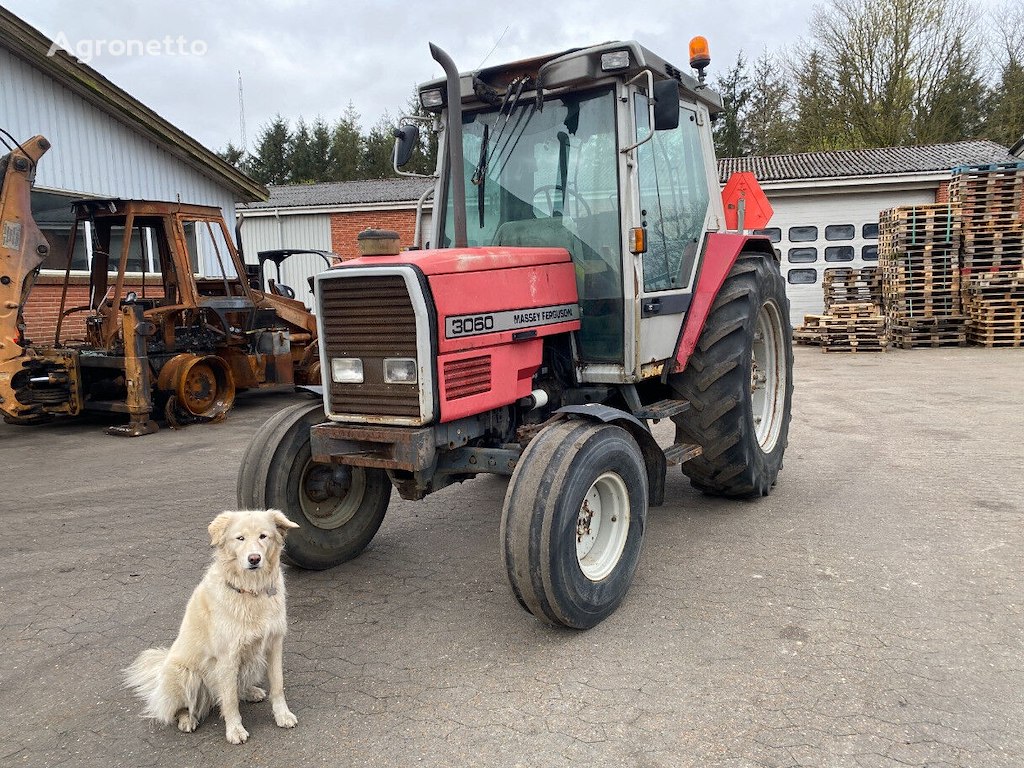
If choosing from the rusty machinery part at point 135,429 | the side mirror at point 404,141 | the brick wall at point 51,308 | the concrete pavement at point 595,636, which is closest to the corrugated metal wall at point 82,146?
the brick wall at point 51,308

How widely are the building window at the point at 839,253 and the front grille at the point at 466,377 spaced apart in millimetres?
18256

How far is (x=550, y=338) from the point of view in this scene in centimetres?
452

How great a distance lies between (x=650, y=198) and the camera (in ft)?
15.4

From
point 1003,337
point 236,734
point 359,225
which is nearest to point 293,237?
point 359,225

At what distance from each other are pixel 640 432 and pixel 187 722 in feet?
8.00

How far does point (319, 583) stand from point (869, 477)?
4.28 metres

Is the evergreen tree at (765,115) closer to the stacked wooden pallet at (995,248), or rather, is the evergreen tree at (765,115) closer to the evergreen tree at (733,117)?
the evergreen tree at (733,117)

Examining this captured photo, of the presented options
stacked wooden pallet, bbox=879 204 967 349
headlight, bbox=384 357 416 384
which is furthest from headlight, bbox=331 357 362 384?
stacked wooden pallet, bbox=879 204 967 349

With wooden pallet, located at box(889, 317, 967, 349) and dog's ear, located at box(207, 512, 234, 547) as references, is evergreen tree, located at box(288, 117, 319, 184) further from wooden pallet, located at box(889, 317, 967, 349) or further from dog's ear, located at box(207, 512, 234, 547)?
dog's ear, located at box(207, 512, 234, 547)

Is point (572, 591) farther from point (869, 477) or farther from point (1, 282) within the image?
point (1, 282)

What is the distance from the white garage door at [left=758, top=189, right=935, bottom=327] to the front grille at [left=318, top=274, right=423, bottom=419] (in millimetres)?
17459

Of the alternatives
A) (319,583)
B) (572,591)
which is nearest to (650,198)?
(572,591)

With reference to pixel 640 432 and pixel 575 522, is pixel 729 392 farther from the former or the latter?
pixel 575 522

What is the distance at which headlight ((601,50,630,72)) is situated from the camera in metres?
4.15
